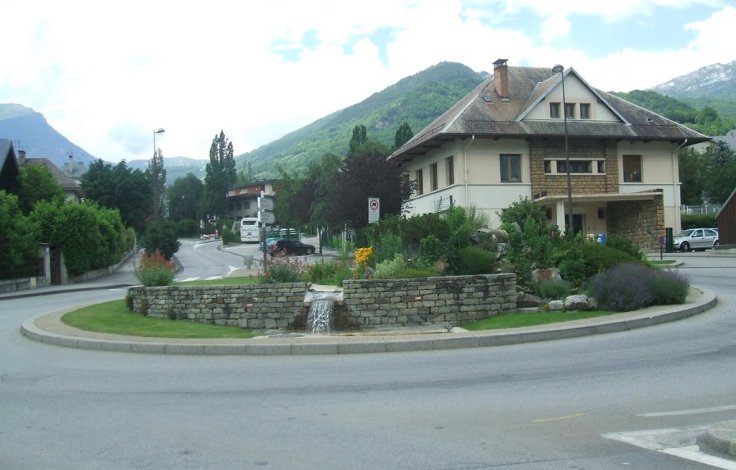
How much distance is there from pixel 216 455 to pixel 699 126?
115 m

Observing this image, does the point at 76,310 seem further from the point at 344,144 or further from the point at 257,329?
the point at 344,144

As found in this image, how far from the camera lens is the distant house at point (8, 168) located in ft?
139

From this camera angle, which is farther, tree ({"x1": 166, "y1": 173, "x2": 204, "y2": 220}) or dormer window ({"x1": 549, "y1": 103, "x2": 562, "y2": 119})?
tree ({"x1": 166, "y1": 173, "x2": 204, "y2": 220})

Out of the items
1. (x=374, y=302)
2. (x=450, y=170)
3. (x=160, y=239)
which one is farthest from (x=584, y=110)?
(x=374, y=302)

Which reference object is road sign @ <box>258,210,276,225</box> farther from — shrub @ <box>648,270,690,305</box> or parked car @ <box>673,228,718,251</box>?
parked car @ <box>673,228,718,251</box>

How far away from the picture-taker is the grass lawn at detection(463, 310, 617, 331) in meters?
14.2

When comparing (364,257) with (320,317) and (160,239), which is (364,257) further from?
(160,239)

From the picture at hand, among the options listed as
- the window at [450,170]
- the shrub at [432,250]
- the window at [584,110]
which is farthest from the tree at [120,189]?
the shrub at [432,250]

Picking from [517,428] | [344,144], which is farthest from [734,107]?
[517,428]

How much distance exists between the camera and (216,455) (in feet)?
20.5

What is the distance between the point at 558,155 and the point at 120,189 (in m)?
38.4

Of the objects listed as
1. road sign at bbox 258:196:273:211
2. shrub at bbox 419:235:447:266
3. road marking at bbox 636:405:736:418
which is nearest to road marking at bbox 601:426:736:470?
road marking at bbox 636:405:736:418

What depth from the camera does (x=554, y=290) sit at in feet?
53.8

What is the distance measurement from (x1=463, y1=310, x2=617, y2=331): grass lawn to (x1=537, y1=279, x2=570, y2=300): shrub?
1.24m
